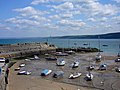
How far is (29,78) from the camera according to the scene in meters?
37.0

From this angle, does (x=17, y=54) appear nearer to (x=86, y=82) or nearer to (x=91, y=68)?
(x=91, y=68)

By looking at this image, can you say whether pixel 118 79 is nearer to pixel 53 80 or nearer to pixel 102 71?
pixel 102 71

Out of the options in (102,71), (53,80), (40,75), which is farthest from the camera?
(102,71)

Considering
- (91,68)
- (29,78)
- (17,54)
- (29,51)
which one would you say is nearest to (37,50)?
(29,51)

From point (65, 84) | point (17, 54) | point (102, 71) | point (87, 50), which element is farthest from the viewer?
point (87, 50)

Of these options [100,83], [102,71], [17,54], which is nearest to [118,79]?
[100,83]

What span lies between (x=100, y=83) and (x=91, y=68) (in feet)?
39.6

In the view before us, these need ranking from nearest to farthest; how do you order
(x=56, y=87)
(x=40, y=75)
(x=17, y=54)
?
(x=56, y=87) < (x=40, y=75) < (x=17, y=54)

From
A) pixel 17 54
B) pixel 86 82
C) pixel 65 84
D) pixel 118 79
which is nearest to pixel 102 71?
pixel 118 79

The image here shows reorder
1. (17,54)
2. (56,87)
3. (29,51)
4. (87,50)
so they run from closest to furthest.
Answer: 1. (56,87)
2. (17,54)
3. (29,51)
4. (87,50)

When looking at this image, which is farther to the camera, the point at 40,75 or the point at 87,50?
the point at 87,50

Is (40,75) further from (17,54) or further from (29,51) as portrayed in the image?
(29,51)

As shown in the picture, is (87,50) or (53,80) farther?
(87,50)

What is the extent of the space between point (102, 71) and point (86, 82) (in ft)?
32.6
